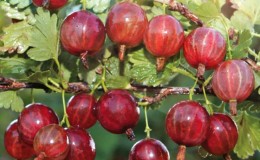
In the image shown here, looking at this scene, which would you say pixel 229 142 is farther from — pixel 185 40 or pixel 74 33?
pixel 74 33

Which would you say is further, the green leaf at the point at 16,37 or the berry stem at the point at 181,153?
→ the green leaf at the point at 16,37

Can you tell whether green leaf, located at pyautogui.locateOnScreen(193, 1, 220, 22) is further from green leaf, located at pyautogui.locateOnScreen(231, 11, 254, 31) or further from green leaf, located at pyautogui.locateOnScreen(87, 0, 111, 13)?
green leaf, located at pyautogui.locateOnScreen(87, 0, 111, 13)

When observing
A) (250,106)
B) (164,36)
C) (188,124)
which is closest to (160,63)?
(164,36)

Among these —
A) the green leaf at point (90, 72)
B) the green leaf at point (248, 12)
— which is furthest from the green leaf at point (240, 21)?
the green leaf at point (90, 72)

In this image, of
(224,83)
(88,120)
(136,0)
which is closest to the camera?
(224,83)

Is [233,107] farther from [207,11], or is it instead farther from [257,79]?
[207,11]

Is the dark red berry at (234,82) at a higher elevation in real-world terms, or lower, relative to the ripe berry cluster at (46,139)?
higher

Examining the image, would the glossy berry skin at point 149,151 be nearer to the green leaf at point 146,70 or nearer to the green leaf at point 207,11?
the green leaf at point 146,70

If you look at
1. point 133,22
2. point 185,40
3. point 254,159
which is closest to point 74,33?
point 133,22
